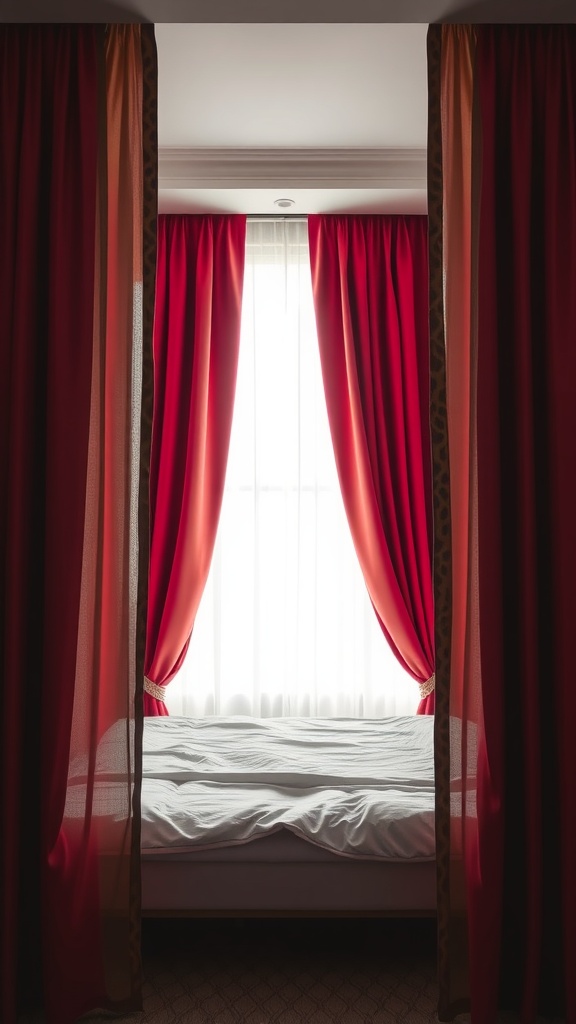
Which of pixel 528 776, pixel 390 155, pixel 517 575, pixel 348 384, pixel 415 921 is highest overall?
pixel 390 155

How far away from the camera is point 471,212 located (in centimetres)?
229

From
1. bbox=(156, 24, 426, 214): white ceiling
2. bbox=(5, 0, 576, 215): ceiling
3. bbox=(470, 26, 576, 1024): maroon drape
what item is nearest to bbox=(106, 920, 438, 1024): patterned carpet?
bbox=(470, 26, 576, 1024): maroon drape

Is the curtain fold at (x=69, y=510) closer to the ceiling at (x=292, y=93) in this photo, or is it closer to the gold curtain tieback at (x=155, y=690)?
the ceiling at (x=292, y=93)

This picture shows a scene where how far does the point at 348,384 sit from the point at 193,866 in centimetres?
265

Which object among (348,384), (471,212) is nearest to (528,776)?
(471,212)

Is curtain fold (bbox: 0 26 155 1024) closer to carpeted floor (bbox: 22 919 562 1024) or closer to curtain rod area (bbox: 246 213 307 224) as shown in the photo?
carpeted floor (bbox: 22 919 562 1024)

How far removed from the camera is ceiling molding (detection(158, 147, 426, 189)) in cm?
383

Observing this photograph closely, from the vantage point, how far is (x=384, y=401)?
173 inches

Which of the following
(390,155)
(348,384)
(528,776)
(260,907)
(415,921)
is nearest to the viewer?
(528,776)

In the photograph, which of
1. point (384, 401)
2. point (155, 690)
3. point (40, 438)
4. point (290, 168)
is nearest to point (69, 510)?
point (40, 438)

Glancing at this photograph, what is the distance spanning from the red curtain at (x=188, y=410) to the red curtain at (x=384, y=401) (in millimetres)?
516

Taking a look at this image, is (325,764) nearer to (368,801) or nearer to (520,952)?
(368,801)

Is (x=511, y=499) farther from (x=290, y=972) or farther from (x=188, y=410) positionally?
(x=188, y=410)

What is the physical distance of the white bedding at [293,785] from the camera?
2.44m
